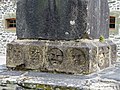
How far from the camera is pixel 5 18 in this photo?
11.6 m

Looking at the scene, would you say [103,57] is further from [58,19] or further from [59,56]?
[58,19]

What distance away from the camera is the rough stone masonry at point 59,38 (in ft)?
8.31

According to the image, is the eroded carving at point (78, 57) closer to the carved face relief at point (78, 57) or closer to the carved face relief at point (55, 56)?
the carved face relief at point (78, 57)

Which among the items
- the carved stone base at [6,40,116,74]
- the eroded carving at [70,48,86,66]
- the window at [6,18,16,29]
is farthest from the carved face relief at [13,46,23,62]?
the window at [6,18,16,29]

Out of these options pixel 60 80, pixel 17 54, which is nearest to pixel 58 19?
pixel 17 54

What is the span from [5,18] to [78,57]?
9.51 m

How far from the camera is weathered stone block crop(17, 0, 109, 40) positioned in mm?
2592

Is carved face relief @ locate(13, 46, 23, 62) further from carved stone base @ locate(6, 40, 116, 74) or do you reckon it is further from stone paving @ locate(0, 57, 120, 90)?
stone paving @ locate(0, 57, 120, 90)

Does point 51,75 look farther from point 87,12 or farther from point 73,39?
point 87,12

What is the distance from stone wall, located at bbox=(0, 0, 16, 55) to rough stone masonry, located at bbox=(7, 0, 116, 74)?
28.4ft

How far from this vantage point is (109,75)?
8.09ft

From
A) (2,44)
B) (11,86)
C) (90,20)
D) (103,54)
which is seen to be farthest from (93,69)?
(2,44)

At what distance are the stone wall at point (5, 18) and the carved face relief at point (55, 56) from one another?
29.2 feet

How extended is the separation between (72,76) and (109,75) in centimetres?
32
